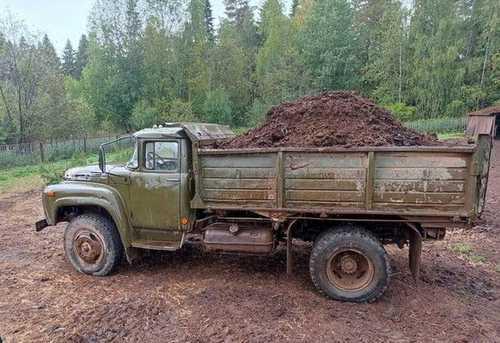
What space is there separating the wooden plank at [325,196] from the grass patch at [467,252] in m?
2.68

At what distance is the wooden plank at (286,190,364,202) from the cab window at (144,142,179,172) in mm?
1479

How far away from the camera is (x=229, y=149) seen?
4.06m

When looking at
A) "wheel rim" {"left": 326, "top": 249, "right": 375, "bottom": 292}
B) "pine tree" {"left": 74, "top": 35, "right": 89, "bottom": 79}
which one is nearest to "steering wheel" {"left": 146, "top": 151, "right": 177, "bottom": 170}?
"wheel rim" {"left": 326, "top": 249, "right": 375, "bottom": 292}

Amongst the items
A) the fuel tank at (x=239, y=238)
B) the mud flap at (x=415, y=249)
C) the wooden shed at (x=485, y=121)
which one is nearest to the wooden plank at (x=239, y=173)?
the fuel tank at (x=239, y=238)

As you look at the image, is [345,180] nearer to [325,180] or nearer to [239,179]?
[325,180]

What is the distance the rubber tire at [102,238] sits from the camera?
4617 millimetres

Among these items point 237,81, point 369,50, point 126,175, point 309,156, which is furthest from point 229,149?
point 369,50

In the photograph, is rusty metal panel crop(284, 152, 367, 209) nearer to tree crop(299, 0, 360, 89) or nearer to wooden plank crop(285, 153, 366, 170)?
wooden plank crop(285, 153, 366, 170)

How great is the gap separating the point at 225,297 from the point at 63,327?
65.3 inches

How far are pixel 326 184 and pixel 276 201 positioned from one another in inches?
23.1

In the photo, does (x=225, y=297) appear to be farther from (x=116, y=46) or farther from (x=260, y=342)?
(x=116, y=46)

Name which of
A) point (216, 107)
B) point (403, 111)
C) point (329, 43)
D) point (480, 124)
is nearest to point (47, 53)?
point (216, 107)

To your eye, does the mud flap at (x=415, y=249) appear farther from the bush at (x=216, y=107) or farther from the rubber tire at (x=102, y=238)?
the bush at (x=216, y=107)

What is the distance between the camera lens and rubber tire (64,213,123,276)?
4.62m
